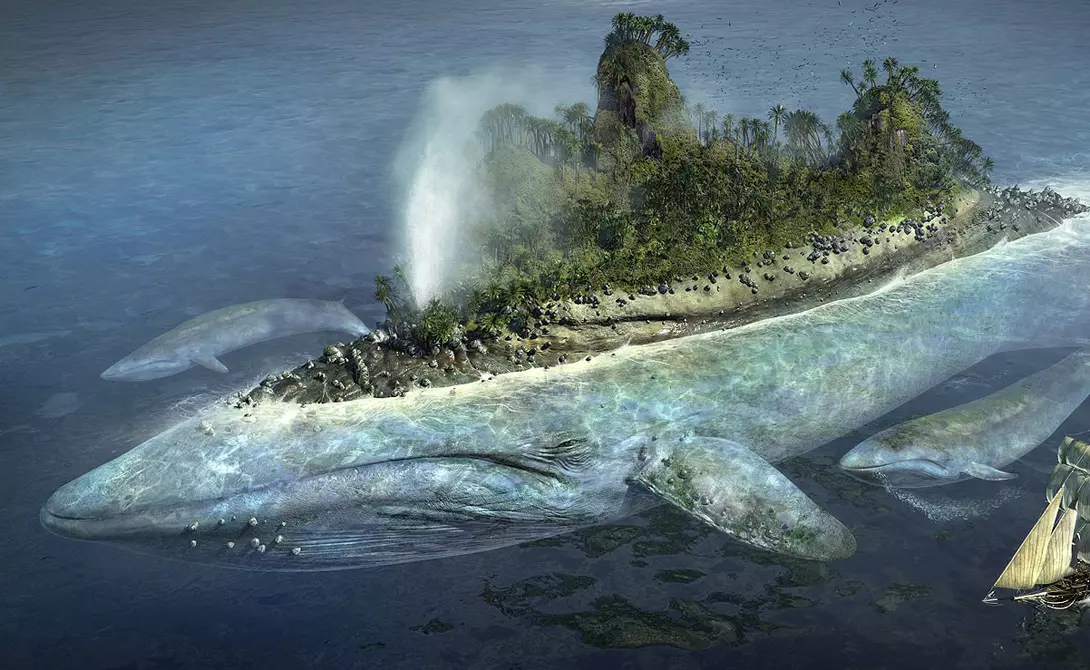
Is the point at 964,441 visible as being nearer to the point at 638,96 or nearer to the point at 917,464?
the point at 917,464

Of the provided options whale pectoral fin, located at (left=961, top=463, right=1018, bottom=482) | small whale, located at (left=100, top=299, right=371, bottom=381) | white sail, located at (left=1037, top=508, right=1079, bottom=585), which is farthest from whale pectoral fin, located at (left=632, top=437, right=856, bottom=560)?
small whale, located at (left=100, top=299, right=371, bottom=381)

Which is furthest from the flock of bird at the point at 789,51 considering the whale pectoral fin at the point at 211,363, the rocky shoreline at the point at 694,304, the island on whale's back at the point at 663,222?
the whale pectoral fin at the point at 211,363

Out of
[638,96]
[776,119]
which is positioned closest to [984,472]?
[776,119]

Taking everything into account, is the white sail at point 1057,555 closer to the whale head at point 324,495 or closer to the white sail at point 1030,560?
the white sail at point 1030,560

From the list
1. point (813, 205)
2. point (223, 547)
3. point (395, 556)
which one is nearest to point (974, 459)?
point (813, 205)

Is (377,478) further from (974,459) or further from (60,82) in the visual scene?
(60,82)

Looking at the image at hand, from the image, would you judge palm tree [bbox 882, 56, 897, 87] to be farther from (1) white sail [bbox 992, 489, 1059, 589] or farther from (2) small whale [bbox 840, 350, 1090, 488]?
(1) white sail [bbox 992, 489, 1059, 589]
